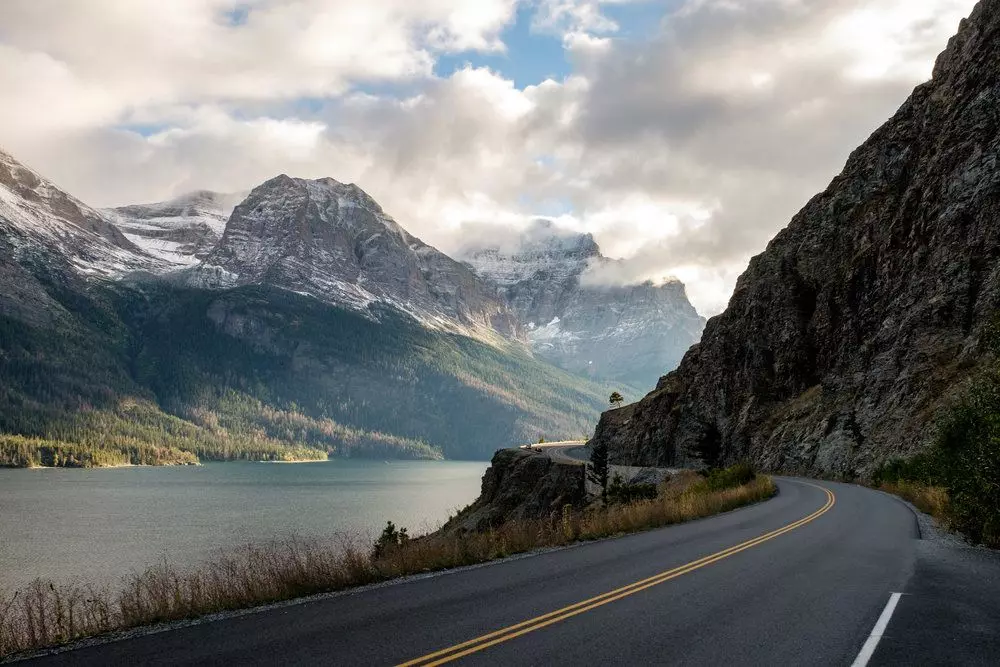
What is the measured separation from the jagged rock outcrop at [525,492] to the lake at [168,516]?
9.51 meters

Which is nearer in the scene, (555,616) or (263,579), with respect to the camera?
(555,616)

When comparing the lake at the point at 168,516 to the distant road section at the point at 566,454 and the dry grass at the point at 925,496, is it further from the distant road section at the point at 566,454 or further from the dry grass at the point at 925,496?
the dry grass at the point at 925,496

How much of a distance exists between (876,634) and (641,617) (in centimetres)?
332

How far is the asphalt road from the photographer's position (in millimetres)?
8938

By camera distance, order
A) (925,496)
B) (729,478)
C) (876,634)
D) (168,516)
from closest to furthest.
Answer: (876,634)
(925,496)
(729,478)
(168,516)

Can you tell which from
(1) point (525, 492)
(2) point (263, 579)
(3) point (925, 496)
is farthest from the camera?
(1) point (525, 492)

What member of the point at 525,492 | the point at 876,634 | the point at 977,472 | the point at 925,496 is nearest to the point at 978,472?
the point at 977,472

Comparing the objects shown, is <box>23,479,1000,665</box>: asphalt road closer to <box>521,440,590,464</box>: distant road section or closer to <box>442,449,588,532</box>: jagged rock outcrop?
<box>442,449,588,532</box>: jagged rock outcrop

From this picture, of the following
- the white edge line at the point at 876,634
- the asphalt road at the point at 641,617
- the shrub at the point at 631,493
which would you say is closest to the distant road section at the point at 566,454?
the shrub at the point at 631,493

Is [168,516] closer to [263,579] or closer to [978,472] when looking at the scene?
[263,579]

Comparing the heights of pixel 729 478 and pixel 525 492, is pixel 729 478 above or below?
above

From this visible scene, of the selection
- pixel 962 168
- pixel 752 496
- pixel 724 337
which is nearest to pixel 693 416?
pixel 724 337

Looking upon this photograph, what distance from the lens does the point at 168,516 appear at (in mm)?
97000

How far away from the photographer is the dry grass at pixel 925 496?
1030 inches
